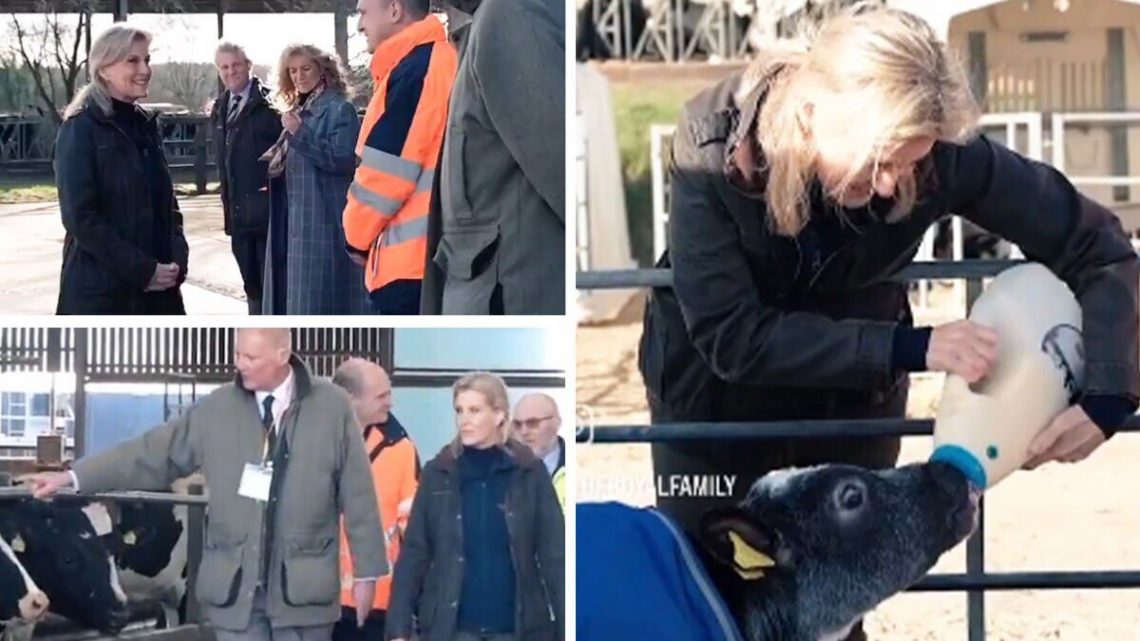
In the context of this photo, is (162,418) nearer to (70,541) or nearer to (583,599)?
(70,541)

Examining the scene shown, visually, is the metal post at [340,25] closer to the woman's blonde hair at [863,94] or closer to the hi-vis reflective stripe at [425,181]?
the hi-vis reflective stripe at [425,181]

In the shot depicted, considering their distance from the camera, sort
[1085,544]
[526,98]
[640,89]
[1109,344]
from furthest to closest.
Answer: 1. [640,89]
2. [1085,544]
3. [1109,344]
4. [526,98]

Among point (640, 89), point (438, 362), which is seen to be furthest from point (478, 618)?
point (640, 89)

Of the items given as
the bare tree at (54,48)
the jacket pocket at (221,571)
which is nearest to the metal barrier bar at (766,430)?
the jacket pocket at (221,571)

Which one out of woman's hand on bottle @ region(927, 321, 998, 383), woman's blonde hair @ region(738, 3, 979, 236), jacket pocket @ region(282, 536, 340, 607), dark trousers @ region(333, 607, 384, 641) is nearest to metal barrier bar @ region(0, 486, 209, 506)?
jacket pocket @ region(282, 536, 340, 607)

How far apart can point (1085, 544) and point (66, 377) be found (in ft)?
13.3

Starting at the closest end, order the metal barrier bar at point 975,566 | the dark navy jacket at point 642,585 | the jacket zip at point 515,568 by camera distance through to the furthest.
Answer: the dark navy jacket at point 642,585 → the jacket zip at point 515,568 → the metal barrier bar at point 975,566

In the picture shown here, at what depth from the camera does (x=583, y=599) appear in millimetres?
2600

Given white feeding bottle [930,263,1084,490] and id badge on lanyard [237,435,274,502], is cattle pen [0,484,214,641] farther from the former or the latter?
white feeding bottle [930,263,1084,490]

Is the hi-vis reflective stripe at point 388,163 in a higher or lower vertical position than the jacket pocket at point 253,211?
higher

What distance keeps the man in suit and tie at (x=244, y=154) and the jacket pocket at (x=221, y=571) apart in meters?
0.33

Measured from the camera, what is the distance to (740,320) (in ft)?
9.00

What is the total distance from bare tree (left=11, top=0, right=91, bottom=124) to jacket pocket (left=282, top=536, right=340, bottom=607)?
682mm

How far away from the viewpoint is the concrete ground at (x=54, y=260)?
102 inches
